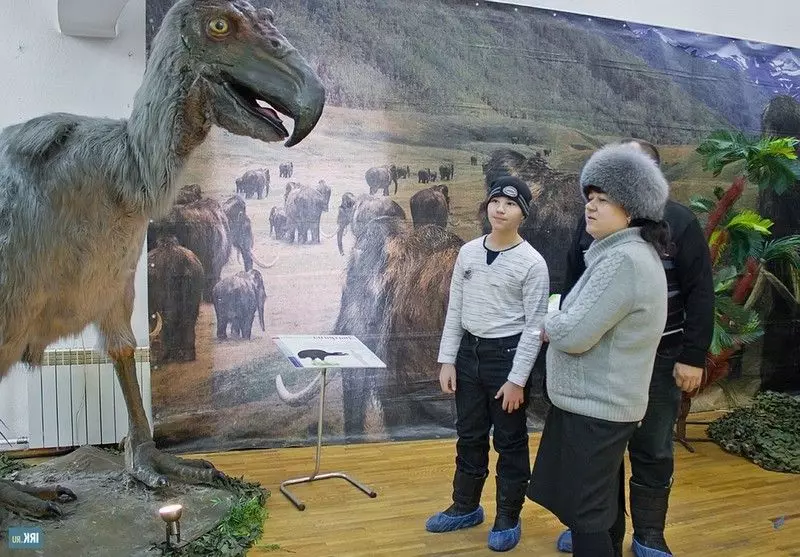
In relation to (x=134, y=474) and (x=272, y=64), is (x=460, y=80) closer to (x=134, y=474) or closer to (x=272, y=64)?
(x=272, y=64)

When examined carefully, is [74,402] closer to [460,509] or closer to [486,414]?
[460,509]

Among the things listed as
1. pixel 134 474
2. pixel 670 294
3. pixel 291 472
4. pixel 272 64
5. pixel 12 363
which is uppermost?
pixel 272 64

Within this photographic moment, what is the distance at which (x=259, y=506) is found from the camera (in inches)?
110

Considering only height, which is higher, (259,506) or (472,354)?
(472,354)

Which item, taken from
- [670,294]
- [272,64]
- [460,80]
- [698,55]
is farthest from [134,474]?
[698,55]

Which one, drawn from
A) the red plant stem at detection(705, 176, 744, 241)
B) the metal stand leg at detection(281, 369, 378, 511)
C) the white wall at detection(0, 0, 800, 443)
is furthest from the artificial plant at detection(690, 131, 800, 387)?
the white wall at detection(0, 0, 800, 443)

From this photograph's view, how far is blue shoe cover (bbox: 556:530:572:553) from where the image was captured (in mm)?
2572

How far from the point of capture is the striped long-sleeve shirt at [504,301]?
2436 millimetres

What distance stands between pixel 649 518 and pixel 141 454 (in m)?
2.08

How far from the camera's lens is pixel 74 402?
350 centimetres

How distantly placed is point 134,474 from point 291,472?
930mm

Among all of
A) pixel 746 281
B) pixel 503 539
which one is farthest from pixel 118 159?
pixel 746 281

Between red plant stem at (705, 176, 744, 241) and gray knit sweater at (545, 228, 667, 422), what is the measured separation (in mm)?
2302

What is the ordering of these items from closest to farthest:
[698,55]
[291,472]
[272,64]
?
[272,64], [291,472], [698,55]
